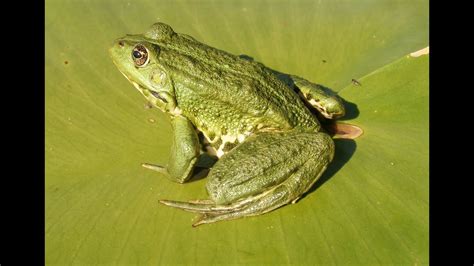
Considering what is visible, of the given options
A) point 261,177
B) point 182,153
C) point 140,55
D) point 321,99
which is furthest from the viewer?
point 321,99

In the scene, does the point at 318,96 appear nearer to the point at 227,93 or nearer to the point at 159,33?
the point at 227,93

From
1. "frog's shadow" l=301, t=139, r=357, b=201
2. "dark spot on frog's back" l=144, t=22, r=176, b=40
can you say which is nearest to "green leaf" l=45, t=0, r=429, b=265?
"frog's shadow" l=301, t=139, r=357, b=201

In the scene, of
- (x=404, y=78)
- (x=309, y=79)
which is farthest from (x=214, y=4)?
(x=404, y=78)

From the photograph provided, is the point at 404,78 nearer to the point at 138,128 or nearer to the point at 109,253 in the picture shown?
the point at 138,128

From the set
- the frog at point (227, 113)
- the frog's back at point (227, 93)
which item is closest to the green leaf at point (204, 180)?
the frog at point (227, 113)

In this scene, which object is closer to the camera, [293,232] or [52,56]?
[293,232]

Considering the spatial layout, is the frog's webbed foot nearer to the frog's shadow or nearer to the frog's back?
the frog's back

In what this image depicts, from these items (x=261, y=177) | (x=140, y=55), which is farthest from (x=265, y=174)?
(x=140, y=55)
